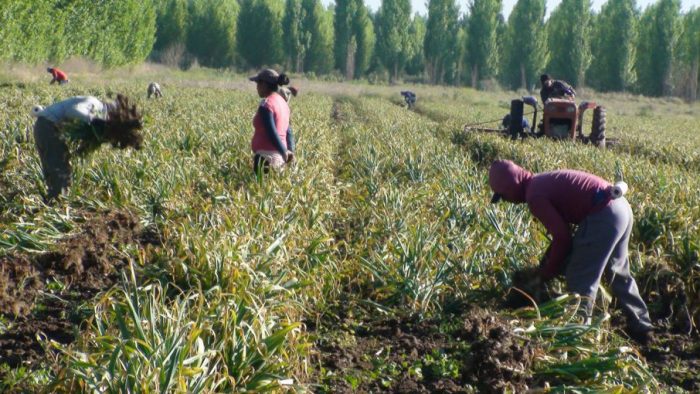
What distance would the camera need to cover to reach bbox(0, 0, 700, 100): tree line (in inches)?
2229

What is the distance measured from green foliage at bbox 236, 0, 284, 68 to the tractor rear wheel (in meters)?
55.8

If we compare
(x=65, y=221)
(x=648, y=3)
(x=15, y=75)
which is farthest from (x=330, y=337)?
(x=648, y=3)

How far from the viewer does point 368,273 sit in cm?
512

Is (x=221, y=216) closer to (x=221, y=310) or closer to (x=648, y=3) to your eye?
(x=221, y=310)

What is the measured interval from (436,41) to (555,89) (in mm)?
53630

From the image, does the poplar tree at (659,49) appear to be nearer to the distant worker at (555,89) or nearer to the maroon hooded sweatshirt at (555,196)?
the distant worker at (555,89)

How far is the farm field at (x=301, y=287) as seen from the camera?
333cm

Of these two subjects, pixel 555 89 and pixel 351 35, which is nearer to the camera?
pixel 555 89

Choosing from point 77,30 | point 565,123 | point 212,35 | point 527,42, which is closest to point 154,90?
point 565,123

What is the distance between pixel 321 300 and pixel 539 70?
59329mm

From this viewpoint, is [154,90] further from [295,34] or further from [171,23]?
[295,34]

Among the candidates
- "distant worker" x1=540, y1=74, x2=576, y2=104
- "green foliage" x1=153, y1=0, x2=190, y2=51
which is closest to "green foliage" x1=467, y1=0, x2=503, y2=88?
"green foliage" x1=153, y1=0, x2=190, y2=51

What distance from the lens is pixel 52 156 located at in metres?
6.82

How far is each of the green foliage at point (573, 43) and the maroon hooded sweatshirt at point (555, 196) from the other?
5558 centimetres
